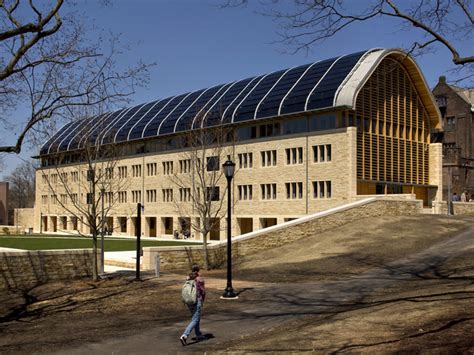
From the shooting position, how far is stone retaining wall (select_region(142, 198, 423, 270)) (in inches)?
1047

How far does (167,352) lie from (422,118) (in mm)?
48287

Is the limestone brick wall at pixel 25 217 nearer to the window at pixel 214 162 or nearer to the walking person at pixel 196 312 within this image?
the window at pixel 214 162

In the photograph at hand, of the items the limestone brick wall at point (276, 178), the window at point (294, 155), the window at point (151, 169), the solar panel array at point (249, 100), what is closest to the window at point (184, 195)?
the limestone brick wall at point (276, 178)

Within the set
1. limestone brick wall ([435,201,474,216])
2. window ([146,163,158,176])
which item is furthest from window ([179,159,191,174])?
limestone brick wall ([435,201,474,216])

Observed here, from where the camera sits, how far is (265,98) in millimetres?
52062

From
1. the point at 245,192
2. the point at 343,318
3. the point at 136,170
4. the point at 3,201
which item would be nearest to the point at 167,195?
the point at 136,170

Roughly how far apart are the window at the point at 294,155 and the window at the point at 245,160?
4.32 metres

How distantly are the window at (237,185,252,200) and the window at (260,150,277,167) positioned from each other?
9.10 feet

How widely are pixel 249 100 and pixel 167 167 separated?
12911mm

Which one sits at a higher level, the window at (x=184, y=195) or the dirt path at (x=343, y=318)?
the window at (x=184, y=195)

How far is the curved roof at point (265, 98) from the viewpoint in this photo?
46.6 metres

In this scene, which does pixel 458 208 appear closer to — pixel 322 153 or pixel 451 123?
pixel 322 153

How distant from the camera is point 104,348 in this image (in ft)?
41.4

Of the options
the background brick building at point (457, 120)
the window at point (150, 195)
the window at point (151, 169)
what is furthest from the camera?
the background brick building at point (457, 120)
